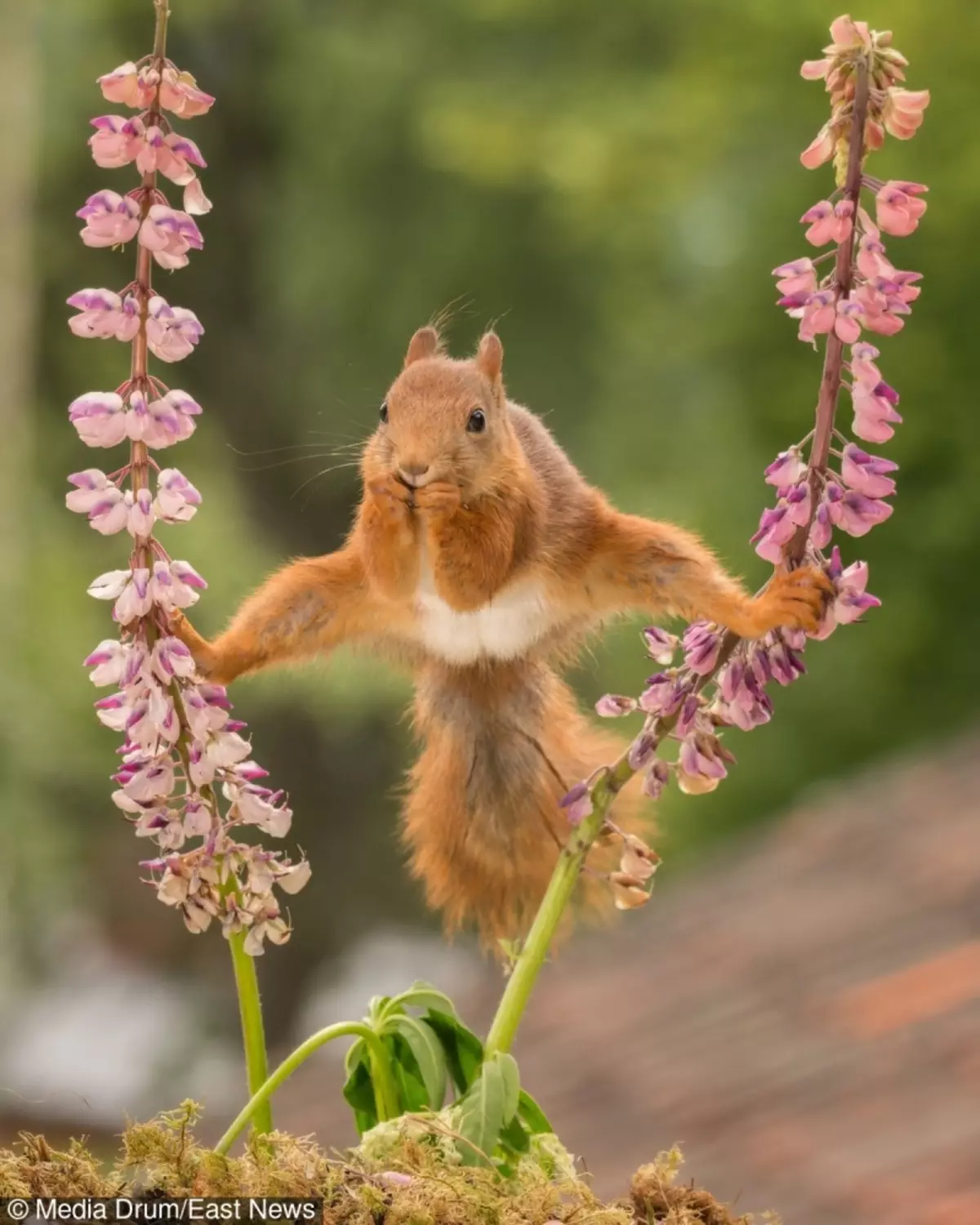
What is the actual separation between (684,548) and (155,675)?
0.74ft

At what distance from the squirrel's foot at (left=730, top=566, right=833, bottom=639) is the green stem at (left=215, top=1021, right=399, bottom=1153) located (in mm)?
227

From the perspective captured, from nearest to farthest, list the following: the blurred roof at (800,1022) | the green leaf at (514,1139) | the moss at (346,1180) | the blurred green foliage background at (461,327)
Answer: the moss at (346,1180) < the green leaf at (514,1139) < the blurred roof at (800,1022) < the blurred green foliage background at (461,327)

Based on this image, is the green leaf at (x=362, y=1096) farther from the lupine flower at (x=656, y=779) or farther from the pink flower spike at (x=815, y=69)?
the pink flower spike at (x=815, y=69)

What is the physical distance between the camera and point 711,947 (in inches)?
130

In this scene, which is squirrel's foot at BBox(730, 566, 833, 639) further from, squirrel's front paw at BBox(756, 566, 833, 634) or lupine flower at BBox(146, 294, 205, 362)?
lupine flower at BBox(146, 294, 205, 362)

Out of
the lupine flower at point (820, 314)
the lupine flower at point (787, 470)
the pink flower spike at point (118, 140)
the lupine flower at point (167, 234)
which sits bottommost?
the lupine flower at point (787, 470)

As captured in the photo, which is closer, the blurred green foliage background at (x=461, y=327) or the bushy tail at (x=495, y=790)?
the bushy tail at (x=495, y=790)

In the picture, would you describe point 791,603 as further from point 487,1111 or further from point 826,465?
point 487,1111

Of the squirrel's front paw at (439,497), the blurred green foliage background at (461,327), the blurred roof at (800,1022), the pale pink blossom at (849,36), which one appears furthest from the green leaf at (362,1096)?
the blurred green foliage background at (461,327)

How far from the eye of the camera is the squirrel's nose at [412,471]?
0.75 metres

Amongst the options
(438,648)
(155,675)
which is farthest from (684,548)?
(155,675)

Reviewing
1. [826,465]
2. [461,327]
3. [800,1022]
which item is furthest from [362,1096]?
[800,1022]

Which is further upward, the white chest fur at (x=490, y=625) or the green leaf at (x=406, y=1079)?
the white chest fur at (x=490, y=625)

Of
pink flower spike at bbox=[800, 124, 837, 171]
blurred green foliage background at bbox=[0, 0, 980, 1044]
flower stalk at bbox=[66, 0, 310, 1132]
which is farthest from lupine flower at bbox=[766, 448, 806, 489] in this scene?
blurred green foliage background at bbox=[0, 0, 980, 1044]
